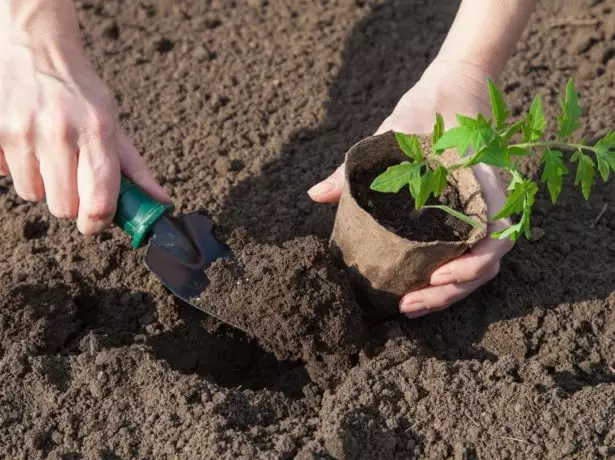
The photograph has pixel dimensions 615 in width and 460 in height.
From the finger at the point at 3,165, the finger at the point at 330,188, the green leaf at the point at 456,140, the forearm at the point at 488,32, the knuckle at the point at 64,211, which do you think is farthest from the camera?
the forearm at the point at 488,32

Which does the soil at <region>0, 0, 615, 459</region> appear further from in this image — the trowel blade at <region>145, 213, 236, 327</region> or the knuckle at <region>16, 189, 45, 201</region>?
the knuckle at <region>16, 189, 45, 201</region>

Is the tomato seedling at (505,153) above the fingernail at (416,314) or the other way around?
above

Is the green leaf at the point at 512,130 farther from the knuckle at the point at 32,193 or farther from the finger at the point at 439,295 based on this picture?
the knuckle at the point at 32,193

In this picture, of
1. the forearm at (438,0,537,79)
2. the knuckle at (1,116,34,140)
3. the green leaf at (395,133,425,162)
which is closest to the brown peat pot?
the green leaf at (395,133,425,162)

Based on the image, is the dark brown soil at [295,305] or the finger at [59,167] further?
the dark brown soil at [295,305]

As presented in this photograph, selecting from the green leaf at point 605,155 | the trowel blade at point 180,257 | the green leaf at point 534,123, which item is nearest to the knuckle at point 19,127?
the trowel blade at point 180,257

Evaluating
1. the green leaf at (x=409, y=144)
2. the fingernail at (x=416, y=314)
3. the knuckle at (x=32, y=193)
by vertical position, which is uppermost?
the green leaf at (x=409, y=144)
